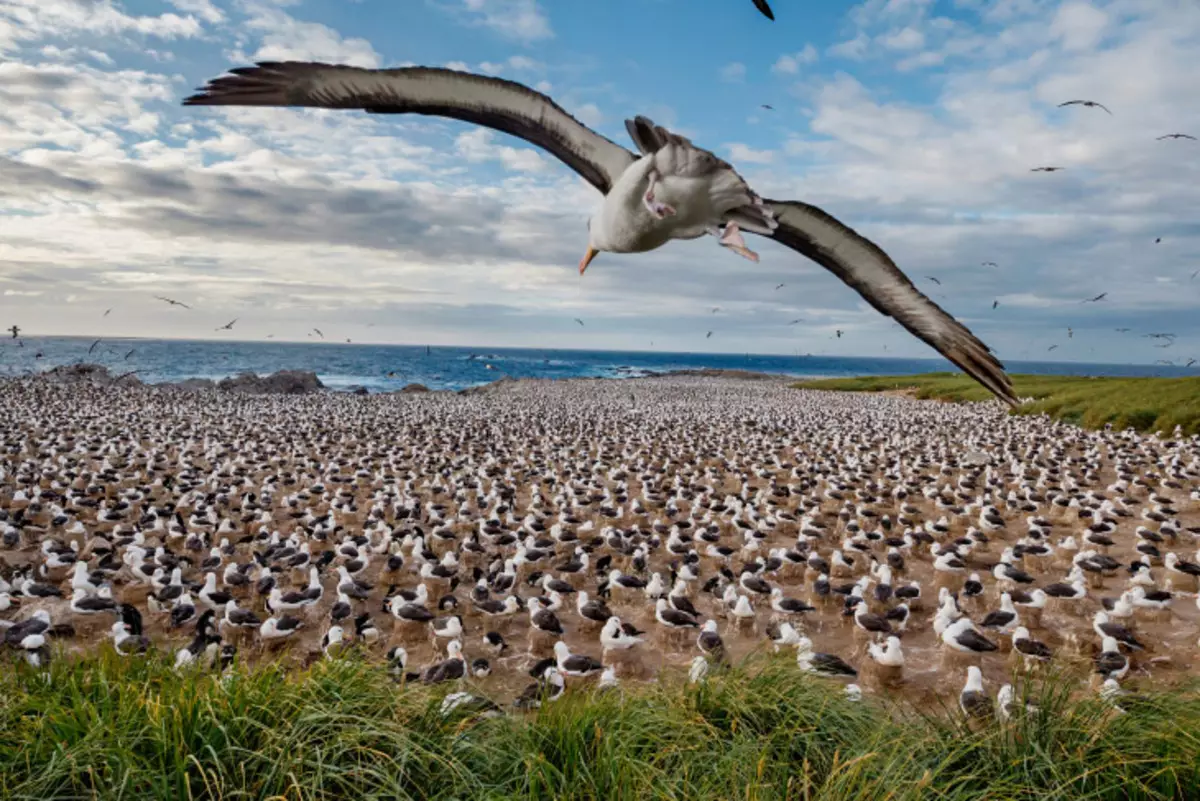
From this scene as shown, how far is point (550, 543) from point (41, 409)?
96.2ft

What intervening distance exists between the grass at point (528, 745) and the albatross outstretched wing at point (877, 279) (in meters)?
2.26

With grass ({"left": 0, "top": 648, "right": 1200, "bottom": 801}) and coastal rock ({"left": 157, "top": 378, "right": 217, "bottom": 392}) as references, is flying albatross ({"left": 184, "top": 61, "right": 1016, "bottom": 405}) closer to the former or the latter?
grass ({"left": 0, "top": 648, "right": 1200, "bottom": 801})

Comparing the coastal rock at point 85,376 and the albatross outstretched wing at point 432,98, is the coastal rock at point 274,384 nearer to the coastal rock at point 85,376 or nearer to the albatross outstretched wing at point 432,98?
the coastal rock at point 85,376

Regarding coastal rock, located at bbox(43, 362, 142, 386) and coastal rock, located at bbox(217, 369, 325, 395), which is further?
coastal rock, located at bbox(43, 362, 142, 386)

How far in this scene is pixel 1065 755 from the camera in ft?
14.6

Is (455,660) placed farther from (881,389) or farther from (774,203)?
(881,389)

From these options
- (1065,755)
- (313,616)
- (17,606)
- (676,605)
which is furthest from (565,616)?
(17,606)

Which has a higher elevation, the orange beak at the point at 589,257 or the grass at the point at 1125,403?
the orange beak at the point at 589,257

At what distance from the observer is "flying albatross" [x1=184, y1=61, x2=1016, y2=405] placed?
2984 mm

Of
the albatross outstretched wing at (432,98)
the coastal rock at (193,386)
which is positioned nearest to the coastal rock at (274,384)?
the coastal rock at (193,386)

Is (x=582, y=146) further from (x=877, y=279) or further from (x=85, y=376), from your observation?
(x=85, y=376)

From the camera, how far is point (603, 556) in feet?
38.3

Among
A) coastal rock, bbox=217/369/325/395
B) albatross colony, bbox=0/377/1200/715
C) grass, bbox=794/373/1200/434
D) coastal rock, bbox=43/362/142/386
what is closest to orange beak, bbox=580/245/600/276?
albatross colony, bbox=0/377/1200/715

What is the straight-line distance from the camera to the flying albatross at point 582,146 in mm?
2984
